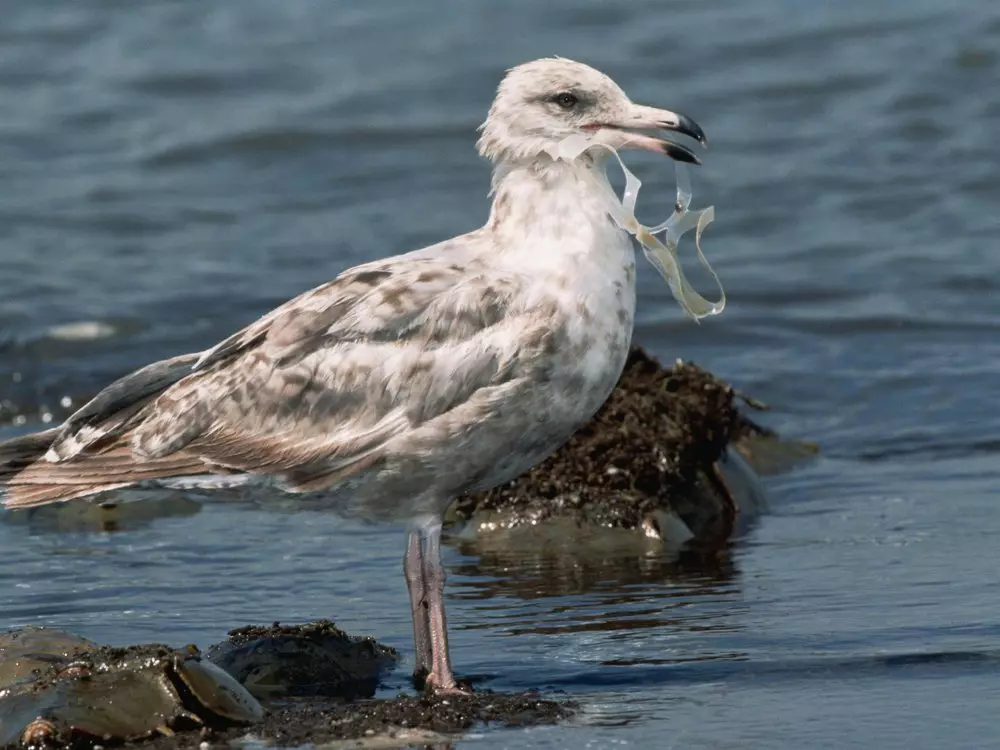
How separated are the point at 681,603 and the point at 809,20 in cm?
1323

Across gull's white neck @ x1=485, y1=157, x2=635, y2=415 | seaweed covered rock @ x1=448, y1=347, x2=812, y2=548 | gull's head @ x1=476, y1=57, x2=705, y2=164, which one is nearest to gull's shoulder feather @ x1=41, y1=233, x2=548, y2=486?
gull's white neck @ x1=485, y1=157, x2=635, y2=415

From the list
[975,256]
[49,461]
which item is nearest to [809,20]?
[975,256]

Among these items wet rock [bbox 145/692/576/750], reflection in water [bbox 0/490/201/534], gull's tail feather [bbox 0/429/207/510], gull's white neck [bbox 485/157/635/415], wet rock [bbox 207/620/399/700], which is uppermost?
gull's white neck [bbox 485/157/635/415]

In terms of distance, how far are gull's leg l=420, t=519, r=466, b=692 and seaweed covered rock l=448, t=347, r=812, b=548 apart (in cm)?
166

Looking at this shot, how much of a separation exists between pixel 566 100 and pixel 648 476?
7.77ft

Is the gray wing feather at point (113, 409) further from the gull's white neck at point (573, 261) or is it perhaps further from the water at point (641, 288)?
Result: the gull's white neck at point (573, 261)

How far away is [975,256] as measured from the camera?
1390 centimetres

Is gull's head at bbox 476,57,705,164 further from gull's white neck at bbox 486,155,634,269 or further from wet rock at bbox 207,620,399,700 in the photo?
wet rock at bbox 207,620,399,700

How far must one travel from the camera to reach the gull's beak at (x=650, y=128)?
6.80m

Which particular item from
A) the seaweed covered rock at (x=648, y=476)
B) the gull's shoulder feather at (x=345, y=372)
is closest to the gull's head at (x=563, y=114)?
the gull's shoulder feather at (x=345, y=372)

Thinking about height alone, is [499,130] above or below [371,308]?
above

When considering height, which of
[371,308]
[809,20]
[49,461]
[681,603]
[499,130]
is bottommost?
[681,603]

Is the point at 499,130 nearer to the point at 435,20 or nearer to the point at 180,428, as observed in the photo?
the point at 180,428

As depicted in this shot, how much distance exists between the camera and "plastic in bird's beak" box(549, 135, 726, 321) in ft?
22.6
